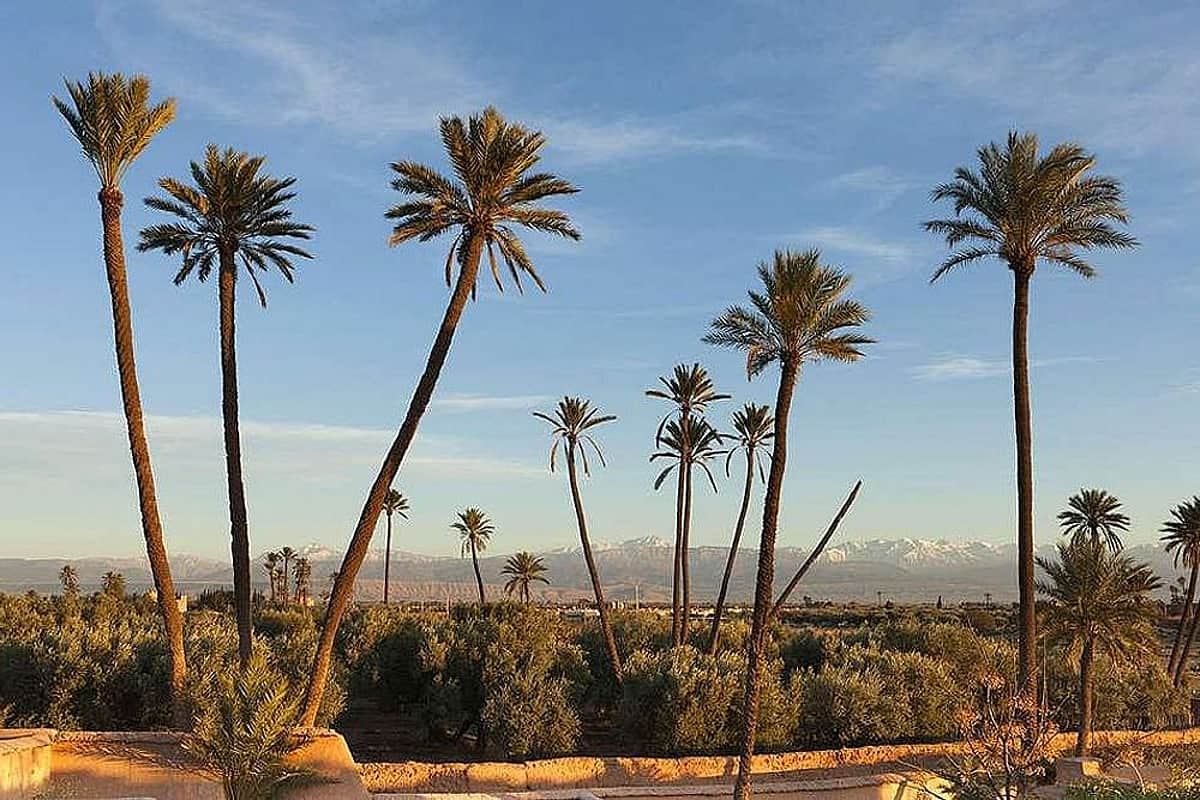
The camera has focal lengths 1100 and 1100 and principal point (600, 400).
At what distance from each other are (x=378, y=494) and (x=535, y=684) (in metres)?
Result: 6.29

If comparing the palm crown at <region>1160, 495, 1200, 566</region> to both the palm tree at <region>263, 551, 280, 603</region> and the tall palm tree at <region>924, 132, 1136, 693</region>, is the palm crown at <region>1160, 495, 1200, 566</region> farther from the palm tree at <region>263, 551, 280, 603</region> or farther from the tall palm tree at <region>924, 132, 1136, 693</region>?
the palm tree at <region>263, 551, 280, 603</region>

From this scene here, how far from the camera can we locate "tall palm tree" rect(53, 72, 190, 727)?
69.4 ft

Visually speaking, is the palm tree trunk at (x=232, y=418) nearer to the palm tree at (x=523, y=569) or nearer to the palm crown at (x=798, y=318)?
→ the palm crown at (x=798, y=318)

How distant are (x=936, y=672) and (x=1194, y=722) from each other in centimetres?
1322

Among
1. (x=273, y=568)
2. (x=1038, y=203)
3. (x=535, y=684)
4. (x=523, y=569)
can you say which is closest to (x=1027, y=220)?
(x=1038, y=203)

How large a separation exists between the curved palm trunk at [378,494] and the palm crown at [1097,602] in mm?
16499

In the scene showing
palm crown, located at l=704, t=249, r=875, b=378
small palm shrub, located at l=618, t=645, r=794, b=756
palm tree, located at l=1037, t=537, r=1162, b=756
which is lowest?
small palm shrub, located at l=618, t=645, r=794, b=756

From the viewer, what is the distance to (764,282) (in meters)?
23.6

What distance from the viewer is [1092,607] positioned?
92.4 ft

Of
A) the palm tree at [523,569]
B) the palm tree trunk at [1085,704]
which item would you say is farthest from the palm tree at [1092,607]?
the palm tree at [523,569]

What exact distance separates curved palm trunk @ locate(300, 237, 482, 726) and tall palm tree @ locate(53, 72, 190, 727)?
2517mm

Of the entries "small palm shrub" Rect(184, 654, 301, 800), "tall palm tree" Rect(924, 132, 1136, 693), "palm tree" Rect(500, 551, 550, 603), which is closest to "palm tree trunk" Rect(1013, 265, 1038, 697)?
"tall palm tree" Rect(924, 132, 1136, 693)

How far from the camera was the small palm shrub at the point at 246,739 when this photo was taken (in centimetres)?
1645

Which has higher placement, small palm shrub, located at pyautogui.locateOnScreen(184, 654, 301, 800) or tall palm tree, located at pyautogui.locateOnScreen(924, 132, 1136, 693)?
tall palm tree, located at pyautogui.locateOnScreen(924, 132, 1136, 693)
